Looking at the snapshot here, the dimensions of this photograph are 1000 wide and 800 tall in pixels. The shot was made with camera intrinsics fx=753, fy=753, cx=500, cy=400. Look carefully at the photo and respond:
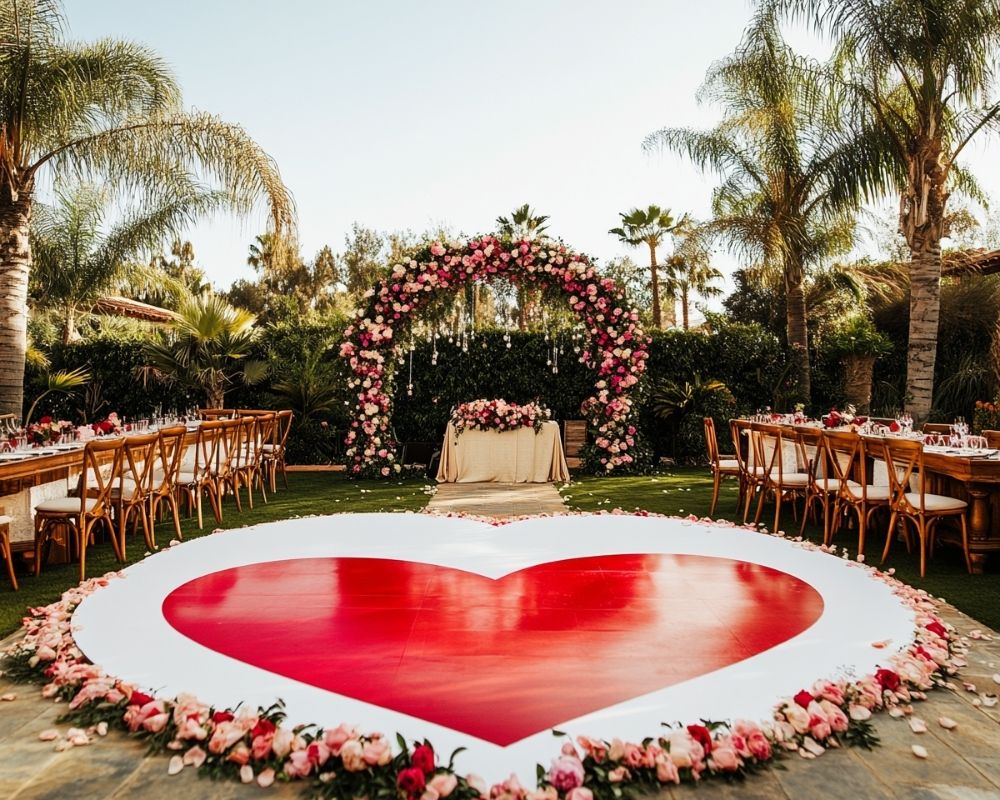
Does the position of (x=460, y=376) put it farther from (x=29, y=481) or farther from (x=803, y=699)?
(x=803, y=699)

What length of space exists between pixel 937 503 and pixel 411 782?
481cm

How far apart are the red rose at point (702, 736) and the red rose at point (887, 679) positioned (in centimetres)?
106

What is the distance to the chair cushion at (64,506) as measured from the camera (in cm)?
539

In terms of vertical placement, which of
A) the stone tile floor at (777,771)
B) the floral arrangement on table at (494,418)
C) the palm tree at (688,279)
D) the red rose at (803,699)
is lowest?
the stone tile floor at (777,771)

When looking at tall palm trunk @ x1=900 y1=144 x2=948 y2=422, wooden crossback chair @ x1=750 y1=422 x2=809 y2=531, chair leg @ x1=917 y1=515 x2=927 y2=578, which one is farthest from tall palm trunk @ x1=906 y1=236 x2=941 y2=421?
chair leg @ x1=917 y1=515 x2=927 y2=578

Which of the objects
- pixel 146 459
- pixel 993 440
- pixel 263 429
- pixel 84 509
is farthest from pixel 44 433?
pixel 993 440

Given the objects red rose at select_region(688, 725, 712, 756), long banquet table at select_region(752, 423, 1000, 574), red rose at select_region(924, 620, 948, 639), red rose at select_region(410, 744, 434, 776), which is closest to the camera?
red rose at select_region(410, 744, 434, 776)

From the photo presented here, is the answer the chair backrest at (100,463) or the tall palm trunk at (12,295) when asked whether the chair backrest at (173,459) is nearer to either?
the chair backrest at (100,463)

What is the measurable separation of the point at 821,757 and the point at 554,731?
0.95 m

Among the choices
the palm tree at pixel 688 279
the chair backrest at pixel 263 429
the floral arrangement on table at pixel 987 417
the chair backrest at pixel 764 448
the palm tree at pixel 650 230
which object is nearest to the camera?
the chair backrest at pixel 764 448

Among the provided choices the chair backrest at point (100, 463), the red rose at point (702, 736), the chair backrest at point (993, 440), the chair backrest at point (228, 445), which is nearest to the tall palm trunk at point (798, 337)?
the chair backrest at point (993, 440)

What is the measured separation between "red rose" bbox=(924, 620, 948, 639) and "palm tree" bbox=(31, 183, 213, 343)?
12748mm

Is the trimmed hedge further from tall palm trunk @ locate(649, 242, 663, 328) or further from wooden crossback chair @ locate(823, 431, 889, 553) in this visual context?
tall palm trunk @ locate(649, 242, 663, 328)

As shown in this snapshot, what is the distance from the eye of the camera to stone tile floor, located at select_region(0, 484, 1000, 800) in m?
2.43
